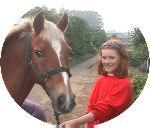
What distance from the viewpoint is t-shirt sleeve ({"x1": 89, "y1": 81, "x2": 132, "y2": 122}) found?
2.18 meters

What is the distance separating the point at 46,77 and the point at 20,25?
27 cm

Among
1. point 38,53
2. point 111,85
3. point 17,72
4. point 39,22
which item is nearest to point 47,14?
point 39,22

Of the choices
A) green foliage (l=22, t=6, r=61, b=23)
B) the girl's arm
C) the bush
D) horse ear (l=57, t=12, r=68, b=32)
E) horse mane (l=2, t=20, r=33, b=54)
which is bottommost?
the girl's arm

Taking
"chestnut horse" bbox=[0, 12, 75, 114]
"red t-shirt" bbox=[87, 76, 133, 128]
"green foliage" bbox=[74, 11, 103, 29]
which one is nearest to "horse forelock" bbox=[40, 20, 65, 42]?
"chestnut horse" bbox=[0, 12, 75, 114]

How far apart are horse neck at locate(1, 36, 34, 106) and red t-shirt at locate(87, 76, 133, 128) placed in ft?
1.03

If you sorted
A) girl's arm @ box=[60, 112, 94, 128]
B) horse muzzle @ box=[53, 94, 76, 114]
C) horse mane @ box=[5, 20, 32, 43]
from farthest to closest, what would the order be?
horse mane @ box=[5, 20, 32, 43]
horse muzzle @ box=[53, 94, 76, 114]
girl's arm @ box=[60, 112, 94, 128]

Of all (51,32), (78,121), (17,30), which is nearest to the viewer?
(78,121)

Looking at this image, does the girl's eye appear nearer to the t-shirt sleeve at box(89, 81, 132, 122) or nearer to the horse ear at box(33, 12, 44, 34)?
the horse ear at box(33, 12, 44, 34)

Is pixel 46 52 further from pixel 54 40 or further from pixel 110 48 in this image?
pixel 110 48

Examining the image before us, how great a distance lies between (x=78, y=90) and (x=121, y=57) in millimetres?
244

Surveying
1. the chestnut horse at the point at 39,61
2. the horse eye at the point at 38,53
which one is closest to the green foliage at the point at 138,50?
the chestnut horse at the point at 39,61

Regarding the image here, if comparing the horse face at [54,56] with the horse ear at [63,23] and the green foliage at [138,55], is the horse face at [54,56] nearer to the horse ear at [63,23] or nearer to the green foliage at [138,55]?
the horse ear at [63,23]

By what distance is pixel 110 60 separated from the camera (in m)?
2.25

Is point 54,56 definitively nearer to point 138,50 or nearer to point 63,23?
point 63,23
